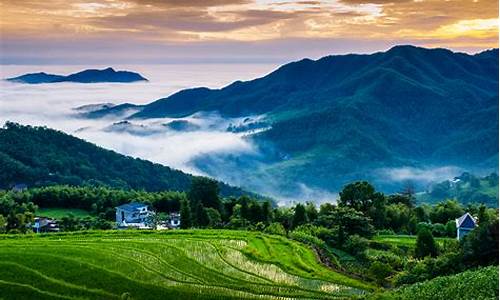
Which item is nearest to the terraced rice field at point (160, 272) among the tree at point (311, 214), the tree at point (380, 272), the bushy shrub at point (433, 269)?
the tree at point (380, 272)

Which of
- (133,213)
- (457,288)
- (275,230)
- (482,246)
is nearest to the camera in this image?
(457,288)

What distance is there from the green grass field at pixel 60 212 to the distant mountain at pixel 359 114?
236ft

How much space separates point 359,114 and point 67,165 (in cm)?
8267

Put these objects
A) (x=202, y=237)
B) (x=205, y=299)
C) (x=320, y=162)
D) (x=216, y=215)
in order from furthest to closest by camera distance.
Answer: (x=320, y=162) < (x=216, y=215) < (x=202, y=237) < (x=205, y=299)

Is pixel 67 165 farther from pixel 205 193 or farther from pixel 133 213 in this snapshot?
pixel 205 193

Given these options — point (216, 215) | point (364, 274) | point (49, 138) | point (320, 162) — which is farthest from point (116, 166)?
point (320, 162)

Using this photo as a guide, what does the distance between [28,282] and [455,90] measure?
6065 inches

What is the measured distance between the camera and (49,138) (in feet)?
217

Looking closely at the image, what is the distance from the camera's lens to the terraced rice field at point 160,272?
1412cm

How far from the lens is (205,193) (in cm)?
3522

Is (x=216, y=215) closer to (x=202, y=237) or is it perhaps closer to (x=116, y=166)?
(x=202, y=237)

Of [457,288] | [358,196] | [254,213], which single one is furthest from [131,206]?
[457,288]

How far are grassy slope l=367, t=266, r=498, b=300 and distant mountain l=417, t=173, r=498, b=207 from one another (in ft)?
189

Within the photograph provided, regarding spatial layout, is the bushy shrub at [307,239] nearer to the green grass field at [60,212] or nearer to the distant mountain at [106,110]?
the green grass field at [60,212]
